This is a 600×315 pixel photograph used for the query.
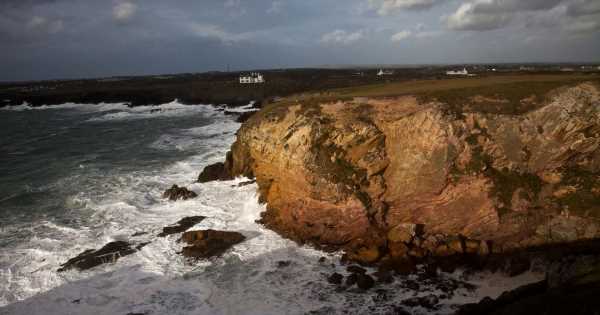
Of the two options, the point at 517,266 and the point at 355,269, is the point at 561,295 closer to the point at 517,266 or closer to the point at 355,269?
the point at 517,266

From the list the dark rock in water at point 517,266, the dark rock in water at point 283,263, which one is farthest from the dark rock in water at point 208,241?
the dark rock in water at point 517,266

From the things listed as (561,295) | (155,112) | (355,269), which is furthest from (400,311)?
(155,112)

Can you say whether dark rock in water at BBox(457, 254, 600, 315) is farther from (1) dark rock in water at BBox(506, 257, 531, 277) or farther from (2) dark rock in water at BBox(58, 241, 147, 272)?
(2) dark rock in water at BBox(58, 241, 147, 272)

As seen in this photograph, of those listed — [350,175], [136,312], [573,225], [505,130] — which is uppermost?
[505,130]

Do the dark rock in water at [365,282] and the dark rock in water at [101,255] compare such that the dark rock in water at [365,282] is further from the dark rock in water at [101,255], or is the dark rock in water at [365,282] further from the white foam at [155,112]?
the white foam at [155,112]

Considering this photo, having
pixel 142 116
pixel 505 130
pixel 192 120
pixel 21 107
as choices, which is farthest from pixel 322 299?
pixel 21 107

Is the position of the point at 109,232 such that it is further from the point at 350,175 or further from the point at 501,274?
the point at 501,274
